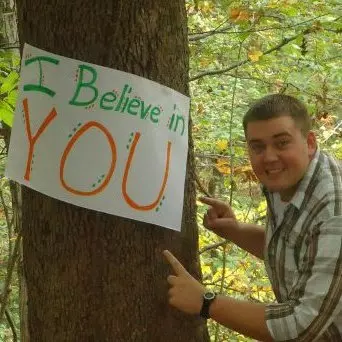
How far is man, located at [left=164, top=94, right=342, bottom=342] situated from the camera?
Answer: 138cm

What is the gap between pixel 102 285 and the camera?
4.33 ft

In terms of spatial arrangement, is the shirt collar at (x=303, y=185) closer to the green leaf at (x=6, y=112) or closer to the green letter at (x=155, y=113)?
the green letter at (x=155, y=113)

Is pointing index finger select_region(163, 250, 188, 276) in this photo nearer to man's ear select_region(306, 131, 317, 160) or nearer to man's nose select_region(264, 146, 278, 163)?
man's nose select_region(264, 146, 278, 163)

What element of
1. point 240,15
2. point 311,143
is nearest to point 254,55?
point 240,15

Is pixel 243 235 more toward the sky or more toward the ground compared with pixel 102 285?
more toward the sky

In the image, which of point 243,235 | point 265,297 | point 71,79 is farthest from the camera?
point 265,297

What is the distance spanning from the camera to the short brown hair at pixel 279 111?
1.67 m

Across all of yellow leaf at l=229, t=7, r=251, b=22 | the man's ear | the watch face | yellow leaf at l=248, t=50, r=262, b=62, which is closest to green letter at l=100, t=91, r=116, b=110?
the watch face

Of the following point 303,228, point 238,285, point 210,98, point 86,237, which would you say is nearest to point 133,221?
point 86,237

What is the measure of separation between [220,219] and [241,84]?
3761 mm

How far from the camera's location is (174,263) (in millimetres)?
1390

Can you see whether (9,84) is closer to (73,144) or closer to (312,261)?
(73,144)

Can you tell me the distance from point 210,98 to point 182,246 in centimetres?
399

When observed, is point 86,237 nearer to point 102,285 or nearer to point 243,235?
point 102,285
